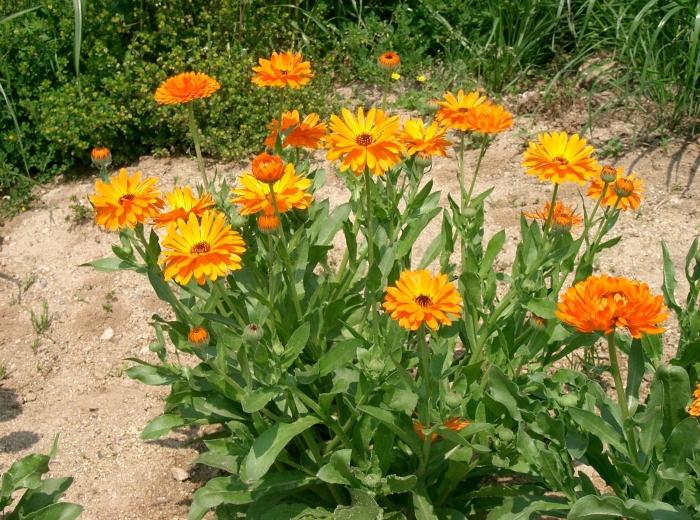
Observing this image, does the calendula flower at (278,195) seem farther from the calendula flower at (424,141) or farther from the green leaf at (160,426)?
the green leaf at (160,426)

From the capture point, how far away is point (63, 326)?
358 centimetres

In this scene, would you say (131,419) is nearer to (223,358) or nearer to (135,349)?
(135,349)

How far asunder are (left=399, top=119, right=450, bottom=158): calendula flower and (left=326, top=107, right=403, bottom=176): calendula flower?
0.84 ft

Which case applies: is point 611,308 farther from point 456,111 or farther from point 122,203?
point 122,203

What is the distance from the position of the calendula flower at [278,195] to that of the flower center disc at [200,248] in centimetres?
19

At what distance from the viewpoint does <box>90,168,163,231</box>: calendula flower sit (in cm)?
219

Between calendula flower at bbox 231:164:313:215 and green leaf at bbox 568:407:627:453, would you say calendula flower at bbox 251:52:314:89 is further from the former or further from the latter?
green leaf at bbox 568:407:627:453

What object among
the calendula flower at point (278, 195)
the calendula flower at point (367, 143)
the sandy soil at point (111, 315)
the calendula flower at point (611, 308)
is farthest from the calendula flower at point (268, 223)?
the sandy soil at point (111, 315)

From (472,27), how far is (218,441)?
3.59 m

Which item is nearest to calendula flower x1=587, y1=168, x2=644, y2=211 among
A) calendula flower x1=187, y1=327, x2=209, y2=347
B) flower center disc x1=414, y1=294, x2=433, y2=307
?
flower center disc x1=414, y1=294, x2=433, y2=307

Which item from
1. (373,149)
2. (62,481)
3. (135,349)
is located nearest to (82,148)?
(135,349)

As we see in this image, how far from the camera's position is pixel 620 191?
2.33 m

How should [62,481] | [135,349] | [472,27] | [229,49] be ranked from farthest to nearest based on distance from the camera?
[472,27] → [229,49] → [135,349] → [62,481]

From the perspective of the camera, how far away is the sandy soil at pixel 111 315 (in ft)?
9.59
